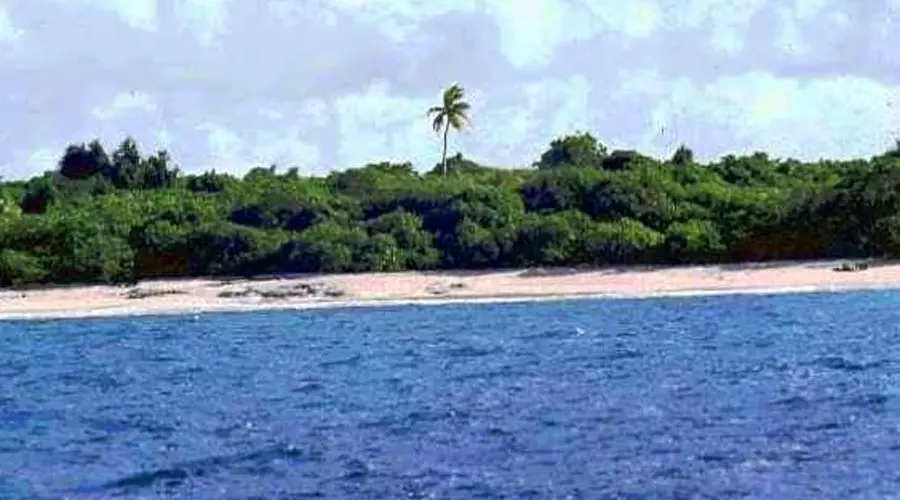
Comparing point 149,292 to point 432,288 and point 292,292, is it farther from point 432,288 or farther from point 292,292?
point 432,288

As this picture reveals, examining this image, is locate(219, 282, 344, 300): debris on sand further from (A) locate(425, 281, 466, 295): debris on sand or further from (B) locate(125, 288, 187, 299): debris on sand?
(A) locate(425, 281, 466, 295): debris on sand

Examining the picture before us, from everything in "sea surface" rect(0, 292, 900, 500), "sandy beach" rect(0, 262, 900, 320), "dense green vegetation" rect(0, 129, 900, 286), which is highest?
"dense green vegetation" rect(0, 129, 900, 286)

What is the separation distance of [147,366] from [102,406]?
33.0ft

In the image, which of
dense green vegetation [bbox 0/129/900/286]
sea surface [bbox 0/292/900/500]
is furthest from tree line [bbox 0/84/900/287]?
sea surface [bbox 0/292/900/500]

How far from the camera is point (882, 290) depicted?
212 feet

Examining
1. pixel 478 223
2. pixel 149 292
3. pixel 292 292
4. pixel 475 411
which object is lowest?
pixel 475 411

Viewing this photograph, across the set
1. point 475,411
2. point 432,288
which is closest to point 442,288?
point 432,288

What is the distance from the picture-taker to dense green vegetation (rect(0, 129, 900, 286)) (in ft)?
245

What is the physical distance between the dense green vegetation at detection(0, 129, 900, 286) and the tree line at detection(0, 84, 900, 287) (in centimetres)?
7

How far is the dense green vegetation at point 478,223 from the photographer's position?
74.6m

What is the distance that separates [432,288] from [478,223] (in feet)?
24.7

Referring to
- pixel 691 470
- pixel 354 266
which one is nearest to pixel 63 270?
pixel 354 266

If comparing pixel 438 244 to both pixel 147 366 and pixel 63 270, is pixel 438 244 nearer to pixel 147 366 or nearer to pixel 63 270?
pixel 63 270

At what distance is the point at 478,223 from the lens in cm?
7894
